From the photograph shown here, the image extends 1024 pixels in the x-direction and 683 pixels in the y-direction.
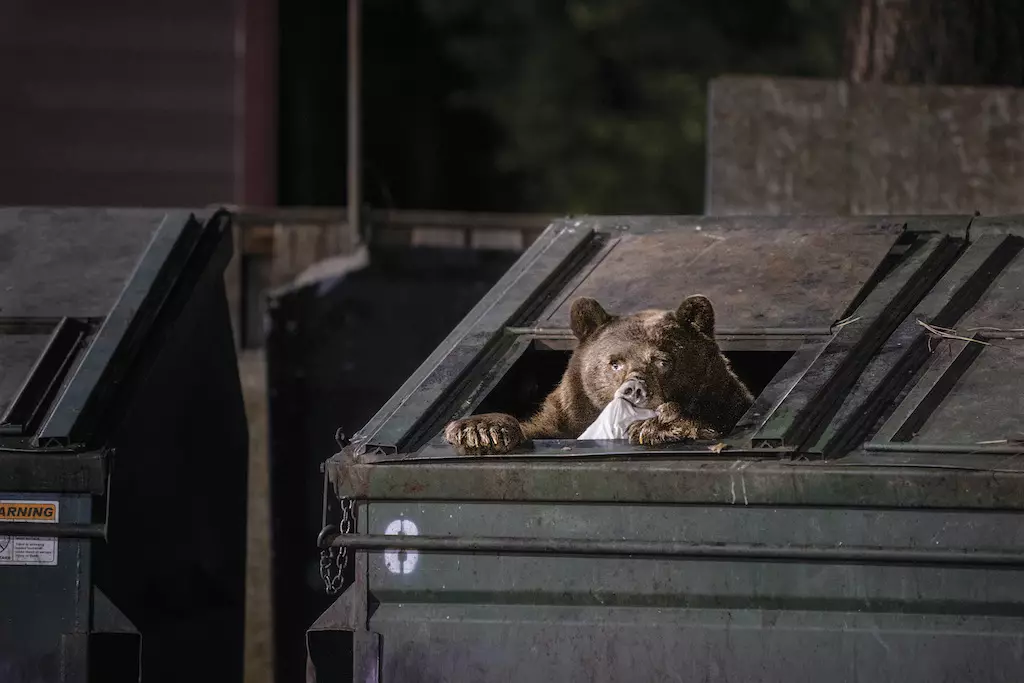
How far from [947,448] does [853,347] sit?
49 cm

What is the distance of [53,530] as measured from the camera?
4.29m

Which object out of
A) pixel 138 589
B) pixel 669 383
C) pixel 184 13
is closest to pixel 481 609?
pixel 669 383

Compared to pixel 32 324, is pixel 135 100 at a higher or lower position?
higher

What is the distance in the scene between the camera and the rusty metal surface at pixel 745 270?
440cm

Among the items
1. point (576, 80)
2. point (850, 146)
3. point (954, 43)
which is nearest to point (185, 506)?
point (850, 146)

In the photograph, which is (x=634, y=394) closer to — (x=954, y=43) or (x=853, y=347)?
(x=853, y=347)

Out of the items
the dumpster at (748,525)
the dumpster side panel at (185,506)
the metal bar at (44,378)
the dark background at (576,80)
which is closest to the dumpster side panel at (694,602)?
the dumpster at (748,525)

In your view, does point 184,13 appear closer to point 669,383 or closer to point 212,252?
point 212,252

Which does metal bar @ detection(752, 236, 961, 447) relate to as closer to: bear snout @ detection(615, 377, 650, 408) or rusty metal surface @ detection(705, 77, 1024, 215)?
bear snout @ detection(615, 377, 650, 408)

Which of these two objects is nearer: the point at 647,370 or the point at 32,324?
the point at 647,370

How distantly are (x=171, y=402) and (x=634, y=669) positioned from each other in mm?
1830

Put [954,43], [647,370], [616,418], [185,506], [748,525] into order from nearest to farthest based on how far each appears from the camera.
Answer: [748,525], [616,418], [647,370], [185,506], [954,43]

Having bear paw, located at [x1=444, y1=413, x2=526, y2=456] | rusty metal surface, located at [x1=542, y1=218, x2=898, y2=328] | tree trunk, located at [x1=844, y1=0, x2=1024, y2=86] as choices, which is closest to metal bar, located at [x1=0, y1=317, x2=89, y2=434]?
bear paw, located at [x1=444, y1=413, x2=526, y2=456]

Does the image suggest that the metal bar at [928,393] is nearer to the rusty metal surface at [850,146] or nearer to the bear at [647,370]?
the bear at [647,370]
